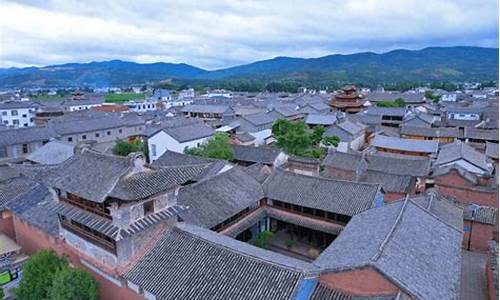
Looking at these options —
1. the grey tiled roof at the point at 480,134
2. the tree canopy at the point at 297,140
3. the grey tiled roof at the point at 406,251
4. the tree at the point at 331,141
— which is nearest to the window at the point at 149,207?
the grey tiled roof at the point at 406,251

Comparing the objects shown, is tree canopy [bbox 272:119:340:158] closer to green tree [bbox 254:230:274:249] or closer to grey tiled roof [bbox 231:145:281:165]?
grey tiled roof [bbox 231:145:281:165]

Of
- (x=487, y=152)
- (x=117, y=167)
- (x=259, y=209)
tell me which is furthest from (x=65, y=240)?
(x=487, y=152)

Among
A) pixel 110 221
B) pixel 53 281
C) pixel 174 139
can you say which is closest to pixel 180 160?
pixel 174 139

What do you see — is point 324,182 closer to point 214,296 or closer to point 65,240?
point 214,296

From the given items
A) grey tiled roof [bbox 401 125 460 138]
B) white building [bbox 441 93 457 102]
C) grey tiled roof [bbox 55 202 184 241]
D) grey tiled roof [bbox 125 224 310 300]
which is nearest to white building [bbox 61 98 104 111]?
grey tiled roof [bbox 401 125 460 138]

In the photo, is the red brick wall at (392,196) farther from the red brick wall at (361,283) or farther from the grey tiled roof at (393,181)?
the red brick wall at (361,283)

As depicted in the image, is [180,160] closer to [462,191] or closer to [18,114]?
[462,191]
